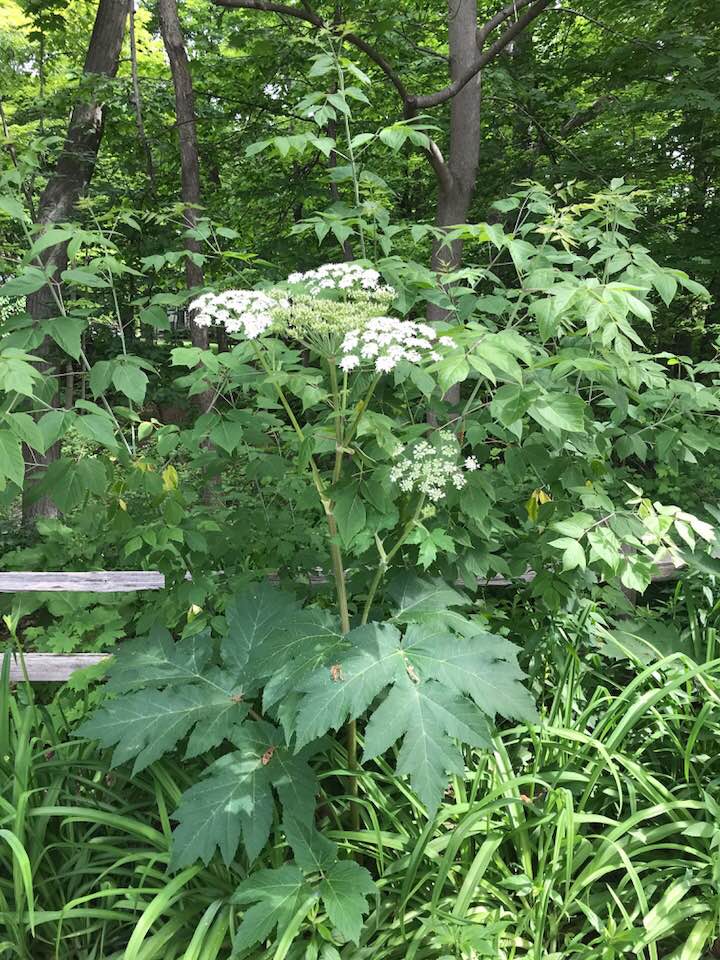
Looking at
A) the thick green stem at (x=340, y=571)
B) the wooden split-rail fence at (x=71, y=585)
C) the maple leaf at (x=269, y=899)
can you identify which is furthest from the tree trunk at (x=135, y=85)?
the maple leaf at (x=269, y=899)

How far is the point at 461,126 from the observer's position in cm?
432

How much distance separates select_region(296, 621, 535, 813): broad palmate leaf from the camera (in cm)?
133

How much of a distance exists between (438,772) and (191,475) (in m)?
4.14

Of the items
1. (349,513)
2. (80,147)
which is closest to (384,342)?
(349,513)

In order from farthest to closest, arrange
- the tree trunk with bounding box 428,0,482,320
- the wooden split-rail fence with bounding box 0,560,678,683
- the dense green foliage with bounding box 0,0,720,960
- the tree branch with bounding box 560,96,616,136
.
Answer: the tree branch with bounding box 560,96,616,136
the tree trunk with bounding box 428,0,482,320
the wooden split-rail fence with bounding box 0,560,678,683
the dense green foliage with bounding box 0,0,720,960

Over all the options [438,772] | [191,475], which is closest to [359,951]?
[438,772]

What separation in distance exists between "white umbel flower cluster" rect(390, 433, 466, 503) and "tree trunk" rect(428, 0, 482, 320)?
2.63 metres

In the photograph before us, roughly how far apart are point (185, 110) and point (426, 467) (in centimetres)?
400

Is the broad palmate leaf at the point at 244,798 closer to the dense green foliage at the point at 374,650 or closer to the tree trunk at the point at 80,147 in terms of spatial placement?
the dense green foliage at the point at 374,650

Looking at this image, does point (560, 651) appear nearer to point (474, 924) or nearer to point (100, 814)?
point (474, 924)

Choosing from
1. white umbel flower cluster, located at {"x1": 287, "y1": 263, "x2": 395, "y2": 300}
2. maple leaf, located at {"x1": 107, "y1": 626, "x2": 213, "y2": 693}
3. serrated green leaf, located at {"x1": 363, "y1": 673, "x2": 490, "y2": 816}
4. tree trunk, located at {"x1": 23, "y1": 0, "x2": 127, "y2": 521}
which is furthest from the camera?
tree trunk, located at {"x1": 23, "y1": 0, "x2": 127, "y2": 521}

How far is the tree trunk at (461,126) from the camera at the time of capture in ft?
13.7

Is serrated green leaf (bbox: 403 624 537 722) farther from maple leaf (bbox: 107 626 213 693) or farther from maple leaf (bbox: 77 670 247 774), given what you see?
maple leaf (bbox: 107 626 213 693)

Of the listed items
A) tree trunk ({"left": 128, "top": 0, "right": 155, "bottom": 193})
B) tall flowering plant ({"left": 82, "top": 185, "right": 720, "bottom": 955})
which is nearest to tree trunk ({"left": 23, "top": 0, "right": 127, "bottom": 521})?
tree trunk ({"left": 128, "top": 0, "right": 155, "bottom": 193})
